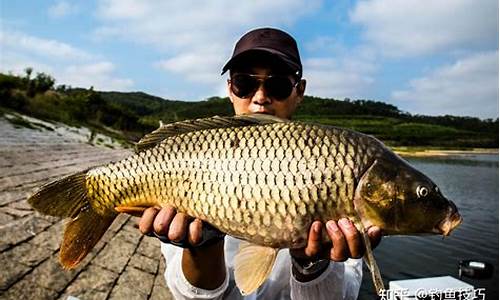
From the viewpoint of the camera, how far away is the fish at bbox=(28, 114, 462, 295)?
1348mm

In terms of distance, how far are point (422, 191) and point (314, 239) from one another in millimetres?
369

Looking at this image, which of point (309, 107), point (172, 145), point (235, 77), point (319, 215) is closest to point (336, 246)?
point (319, 215)

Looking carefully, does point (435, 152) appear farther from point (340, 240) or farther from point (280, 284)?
point (340, 240)

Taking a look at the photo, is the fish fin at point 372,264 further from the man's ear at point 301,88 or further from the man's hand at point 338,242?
the man's ear at point 301,88

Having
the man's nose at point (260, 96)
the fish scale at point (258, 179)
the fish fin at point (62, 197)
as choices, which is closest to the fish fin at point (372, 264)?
the fish scale at point (258, 179)

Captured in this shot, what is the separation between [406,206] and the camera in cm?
138

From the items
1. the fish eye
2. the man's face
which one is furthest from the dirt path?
the fish eye

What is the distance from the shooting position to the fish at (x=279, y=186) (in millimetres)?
1348

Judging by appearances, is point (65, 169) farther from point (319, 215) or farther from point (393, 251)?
point (393, 251)

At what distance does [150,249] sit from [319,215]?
9.48ft

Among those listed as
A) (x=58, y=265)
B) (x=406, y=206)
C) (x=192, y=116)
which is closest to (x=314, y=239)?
(x=406, y=206)

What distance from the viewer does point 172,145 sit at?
1562 millimetres

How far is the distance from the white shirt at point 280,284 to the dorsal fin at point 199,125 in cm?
56

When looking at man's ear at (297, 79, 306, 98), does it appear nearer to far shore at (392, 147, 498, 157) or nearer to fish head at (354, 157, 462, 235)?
fish head at (354, 157, 462, 235)
